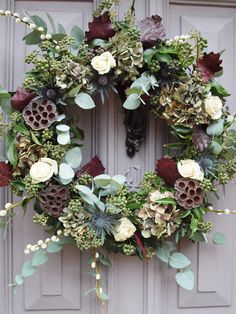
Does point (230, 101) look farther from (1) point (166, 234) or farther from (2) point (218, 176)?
(1) point (166, 234)

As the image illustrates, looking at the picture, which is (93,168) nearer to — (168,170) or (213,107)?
(168,170)

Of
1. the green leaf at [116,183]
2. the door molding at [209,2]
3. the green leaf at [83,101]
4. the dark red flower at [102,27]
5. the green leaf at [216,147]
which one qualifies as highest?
the door molding at [209,2]

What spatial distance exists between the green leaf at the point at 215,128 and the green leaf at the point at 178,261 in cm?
31

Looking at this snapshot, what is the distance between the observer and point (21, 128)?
1084 mm

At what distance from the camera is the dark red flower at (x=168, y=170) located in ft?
3.67

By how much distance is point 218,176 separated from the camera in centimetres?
Answer: 113

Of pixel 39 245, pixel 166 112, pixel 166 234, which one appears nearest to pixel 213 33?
pixel 166 112

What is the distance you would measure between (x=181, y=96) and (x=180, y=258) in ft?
1.31

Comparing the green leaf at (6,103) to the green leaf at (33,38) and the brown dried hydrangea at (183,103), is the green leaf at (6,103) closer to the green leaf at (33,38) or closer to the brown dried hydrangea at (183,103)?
the green leaf at (33,38)

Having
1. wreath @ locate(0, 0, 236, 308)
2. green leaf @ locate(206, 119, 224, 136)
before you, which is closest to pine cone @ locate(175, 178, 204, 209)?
wreath @ locate(0, 0, 236, 308)

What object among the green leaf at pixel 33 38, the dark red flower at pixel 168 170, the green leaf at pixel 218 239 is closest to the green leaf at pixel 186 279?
the green leaf at pixel 218 239

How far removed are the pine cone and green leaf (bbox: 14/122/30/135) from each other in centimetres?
37

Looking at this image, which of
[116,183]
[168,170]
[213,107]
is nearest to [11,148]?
[116,183]

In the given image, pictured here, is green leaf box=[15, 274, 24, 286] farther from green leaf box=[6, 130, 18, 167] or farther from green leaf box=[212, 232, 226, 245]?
green leaf box=[212, 232, 226, 245]
